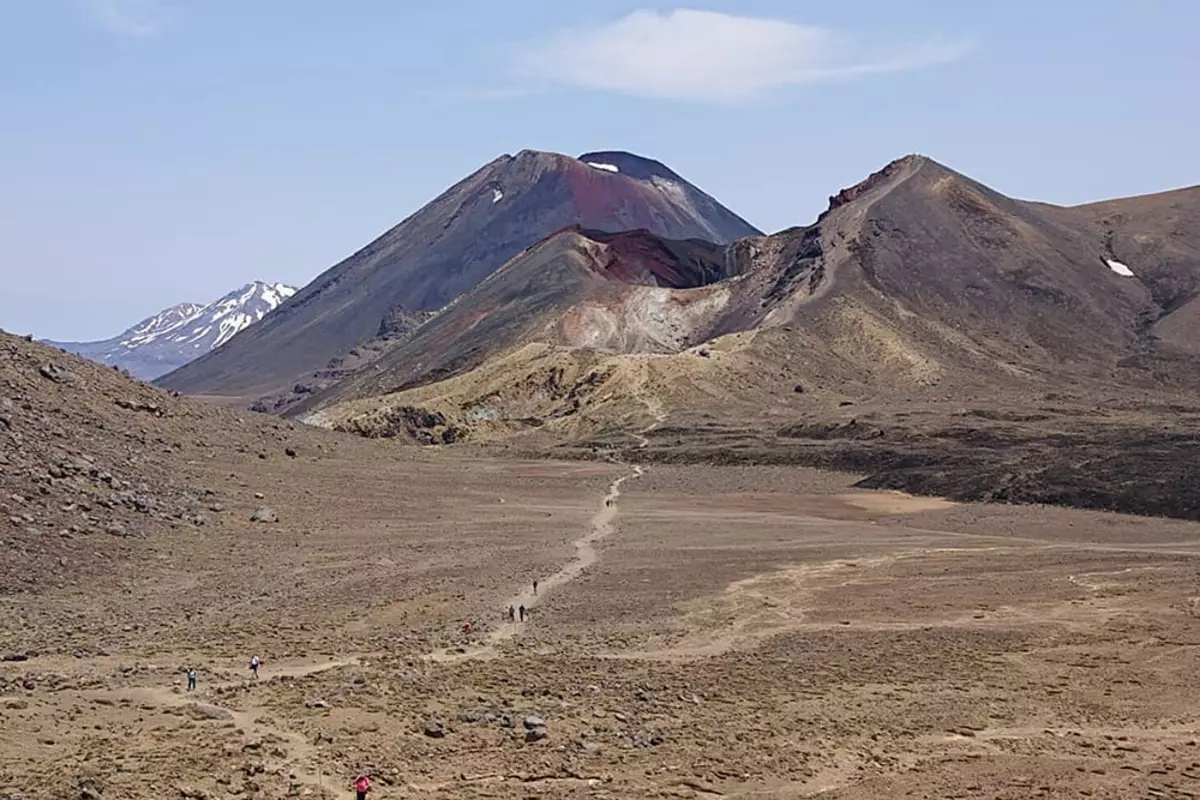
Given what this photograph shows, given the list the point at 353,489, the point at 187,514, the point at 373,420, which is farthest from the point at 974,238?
the point at 187,514

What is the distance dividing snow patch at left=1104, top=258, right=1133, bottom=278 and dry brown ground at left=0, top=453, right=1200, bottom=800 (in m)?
79.1

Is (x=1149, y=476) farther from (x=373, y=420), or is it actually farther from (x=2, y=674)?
(x=373, y=420)

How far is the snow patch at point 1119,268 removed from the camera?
375 ft

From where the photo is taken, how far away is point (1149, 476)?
4975 cm

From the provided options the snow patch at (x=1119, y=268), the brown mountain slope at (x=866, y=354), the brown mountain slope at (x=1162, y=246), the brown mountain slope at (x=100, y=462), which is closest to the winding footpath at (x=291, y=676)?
the brown mountain slope at (x=100, y=462)

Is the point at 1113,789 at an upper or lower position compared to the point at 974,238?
lower

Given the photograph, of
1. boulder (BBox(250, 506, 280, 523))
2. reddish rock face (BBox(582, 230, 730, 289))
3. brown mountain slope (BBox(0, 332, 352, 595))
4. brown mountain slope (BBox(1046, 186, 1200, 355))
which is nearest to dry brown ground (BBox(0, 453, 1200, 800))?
boulder (BBox(250, 506, 280, 523))

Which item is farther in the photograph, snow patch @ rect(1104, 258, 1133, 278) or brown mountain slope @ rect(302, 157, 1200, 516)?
snow patch @ rect(1104, 258, 1133, 278)

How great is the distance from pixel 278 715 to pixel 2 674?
5.45 metres

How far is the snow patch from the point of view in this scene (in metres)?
114

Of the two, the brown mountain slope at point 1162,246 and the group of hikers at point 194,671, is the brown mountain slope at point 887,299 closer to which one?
the brown mountain slope at point 1162,246

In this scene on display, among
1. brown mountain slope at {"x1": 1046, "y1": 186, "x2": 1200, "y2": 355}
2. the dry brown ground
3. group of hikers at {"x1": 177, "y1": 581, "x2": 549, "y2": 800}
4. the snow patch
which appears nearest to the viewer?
group of hikers at {"x1": 177, "y1": 581, "x2": 549, "y2": 800}

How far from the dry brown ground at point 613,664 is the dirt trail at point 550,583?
0.16 m

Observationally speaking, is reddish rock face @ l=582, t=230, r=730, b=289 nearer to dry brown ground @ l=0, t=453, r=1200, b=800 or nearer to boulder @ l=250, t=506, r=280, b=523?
boulder @ l=250, t=506, r=280, b=523
